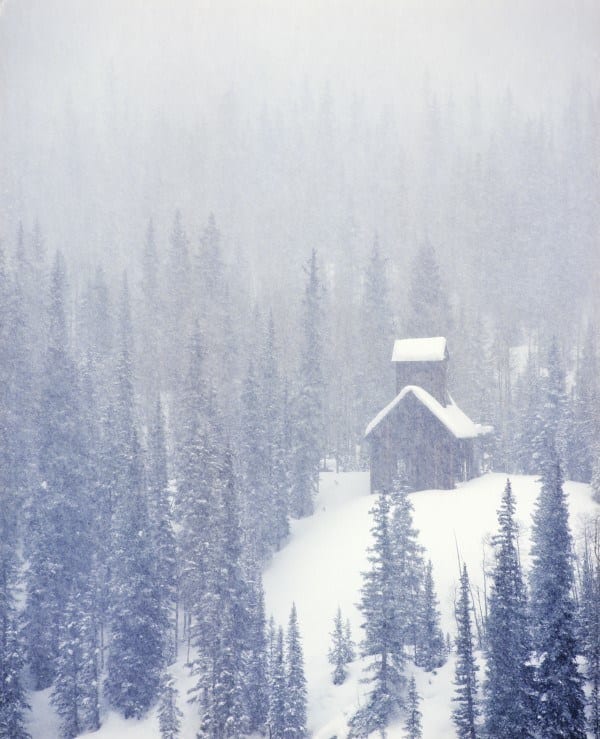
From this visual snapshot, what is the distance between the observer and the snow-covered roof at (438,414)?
42.7 m

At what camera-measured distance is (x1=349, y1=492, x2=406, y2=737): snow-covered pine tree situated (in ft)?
84.7

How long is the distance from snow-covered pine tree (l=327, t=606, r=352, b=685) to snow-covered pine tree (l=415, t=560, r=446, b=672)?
113 inches

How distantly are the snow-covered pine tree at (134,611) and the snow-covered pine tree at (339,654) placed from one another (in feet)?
26.4

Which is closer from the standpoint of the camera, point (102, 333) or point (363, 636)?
point (363, 636)

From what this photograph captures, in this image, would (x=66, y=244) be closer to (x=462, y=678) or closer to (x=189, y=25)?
(x=462, y=678)

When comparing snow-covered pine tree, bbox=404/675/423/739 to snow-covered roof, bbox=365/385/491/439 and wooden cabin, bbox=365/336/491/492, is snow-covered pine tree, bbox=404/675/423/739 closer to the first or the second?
wooden cabin, bbox=365/336/491/492

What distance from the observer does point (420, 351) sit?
45.7 metres

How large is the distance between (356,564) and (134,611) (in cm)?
1077

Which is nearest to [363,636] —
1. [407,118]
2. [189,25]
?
[407,118]

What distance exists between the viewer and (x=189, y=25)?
7249 inches

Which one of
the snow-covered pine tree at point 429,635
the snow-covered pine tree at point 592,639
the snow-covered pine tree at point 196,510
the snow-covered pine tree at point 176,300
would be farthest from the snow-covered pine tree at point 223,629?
the snow-covered pine tree at point 176,300

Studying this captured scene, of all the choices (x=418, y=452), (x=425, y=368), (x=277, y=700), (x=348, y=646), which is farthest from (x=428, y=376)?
(x=277, y=700)

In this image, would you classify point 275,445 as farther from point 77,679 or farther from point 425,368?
point 77,679

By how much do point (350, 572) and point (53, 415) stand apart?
17.3 metres
